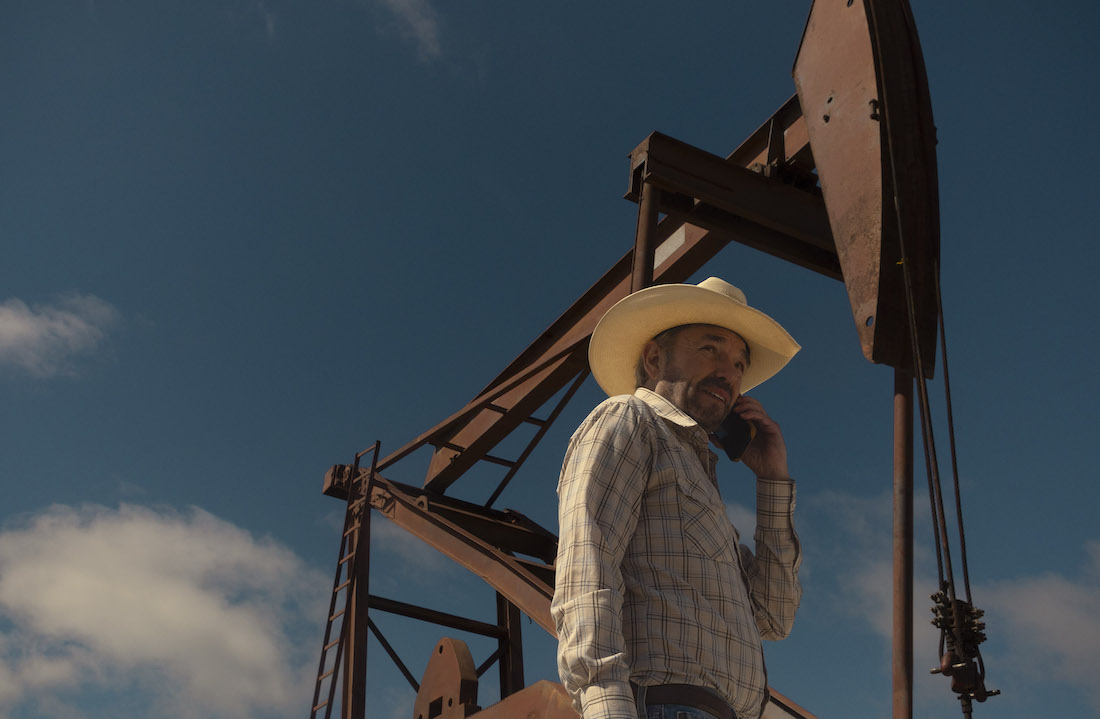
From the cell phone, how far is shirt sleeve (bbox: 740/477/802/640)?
0.15 meters

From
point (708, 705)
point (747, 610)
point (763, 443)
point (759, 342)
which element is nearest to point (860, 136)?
point (759, 342)

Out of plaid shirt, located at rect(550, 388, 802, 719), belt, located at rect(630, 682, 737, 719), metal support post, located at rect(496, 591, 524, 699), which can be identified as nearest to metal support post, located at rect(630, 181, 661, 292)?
plaid shirt, located at rect(550, 388, 802, 719)

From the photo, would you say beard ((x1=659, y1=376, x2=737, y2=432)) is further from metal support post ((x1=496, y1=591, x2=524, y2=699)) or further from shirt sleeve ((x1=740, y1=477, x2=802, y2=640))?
metal support post ((x1=496, y1=591, x2=524, y2=699))

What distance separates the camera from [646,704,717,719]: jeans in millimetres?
2217

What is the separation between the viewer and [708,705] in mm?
2277

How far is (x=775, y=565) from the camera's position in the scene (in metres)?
2.99

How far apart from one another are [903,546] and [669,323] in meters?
1.28

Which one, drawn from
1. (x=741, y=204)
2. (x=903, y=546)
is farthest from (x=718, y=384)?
(x=741, y=204)

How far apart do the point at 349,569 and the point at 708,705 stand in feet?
26.0

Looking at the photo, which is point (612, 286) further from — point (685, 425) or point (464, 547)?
point (685, 425)

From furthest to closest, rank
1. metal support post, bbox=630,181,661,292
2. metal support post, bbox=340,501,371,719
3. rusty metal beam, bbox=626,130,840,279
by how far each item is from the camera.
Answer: metal support post, bbox=340,501,371,719 < rusty metal beam, bbox=626,130,840,279 < metal support post, bbox=630,181,661,292

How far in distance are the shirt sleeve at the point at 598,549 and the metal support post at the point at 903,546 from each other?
1.35 m

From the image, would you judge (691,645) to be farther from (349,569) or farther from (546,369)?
(349,569)

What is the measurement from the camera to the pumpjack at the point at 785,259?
4012mm
